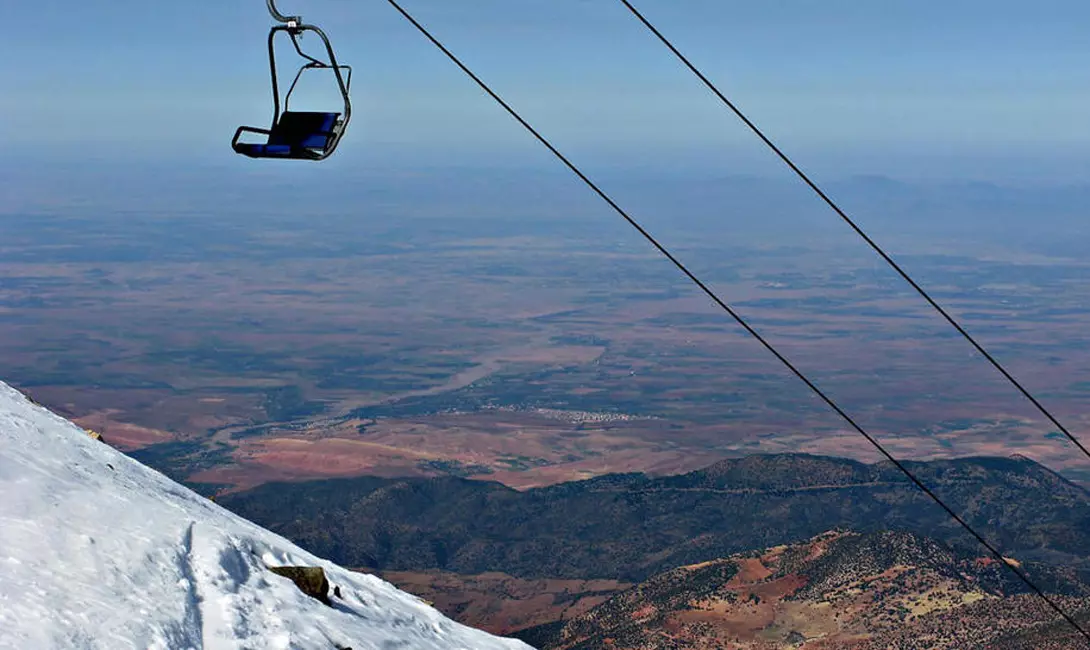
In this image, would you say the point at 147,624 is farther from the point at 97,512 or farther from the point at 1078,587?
the point at 1078,587

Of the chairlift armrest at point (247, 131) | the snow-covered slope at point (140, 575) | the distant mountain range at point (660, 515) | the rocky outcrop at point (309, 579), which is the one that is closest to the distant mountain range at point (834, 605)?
the snow-covered slope at point (140, 575)

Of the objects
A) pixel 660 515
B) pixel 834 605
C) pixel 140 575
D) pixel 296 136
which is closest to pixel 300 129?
pixel 296 136

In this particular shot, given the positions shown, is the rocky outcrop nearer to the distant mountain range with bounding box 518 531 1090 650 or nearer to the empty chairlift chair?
the empty chairlift chair

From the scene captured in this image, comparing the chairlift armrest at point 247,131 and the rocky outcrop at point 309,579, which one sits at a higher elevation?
the chairlift armrest at point 247,131

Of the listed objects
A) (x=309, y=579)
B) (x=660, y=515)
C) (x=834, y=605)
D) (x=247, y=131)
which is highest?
(x=247, y=131)

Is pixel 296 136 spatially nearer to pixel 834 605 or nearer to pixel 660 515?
pixel 834 605

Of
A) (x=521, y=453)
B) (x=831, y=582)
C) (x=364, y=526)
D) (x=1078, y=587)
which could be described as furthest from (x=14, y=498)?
(x=521, y=453)

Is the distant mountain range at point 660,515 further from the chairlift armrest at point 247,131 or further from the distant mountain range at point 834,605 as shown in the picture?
the chairlift armrest at point 247,131
